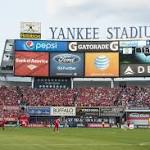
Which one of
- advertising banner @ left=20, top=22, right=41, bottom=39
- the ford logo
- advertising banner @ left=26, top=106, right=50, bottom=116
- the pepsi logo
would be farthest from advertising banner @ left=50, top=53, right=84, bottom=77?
advertising banner @ left=20, top=22, right=41, bottom=39

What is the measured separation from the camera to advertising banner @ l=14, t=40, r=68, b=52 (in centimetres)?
8681

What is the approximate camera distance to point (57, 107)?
8588cm

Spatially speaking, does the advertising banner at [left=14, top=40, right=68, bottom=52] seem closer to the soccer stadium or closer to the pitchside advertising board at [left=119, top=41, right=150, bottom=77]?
the soccer stadium

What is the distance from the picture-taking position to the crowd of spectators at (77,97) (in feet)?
296

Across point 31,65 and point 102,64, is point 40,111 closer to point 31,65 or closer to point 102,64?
point 31,65

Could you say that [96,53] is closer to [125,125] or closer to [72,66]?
[72,66]

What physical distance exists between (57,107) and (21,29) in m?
15.2

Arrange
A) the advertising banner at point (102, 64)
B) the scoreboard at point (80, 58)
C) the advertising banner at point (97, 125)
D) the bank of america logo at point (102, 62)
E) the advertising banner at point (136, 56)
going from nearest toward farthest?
the advertising banner at point (97, 125)
the advertising banner at point (136, 56)
the scoreboard at point (80, 58)
the advertising banner at point (102, 64)
the bank of america logo at point (102, 62)

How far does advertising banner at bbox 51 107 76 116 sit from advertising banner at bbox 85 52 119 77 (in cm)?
579

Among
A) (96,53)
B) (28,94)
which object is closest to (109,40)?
(96,53)

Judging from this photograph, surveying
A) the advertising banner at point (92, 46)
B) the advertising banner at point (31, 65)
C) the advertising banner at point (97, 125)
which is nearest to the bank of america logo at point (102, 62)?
the advertising banner at point (92, 46)

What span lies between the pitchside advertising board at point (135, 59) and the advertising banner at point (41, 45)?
907cm

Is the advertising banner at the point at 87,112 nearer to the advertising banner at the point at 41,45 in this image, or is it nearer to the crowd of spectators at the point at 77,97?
the crowd of spectators at the point at 77,97

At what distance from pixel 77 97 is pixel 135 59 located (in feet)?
42.1
